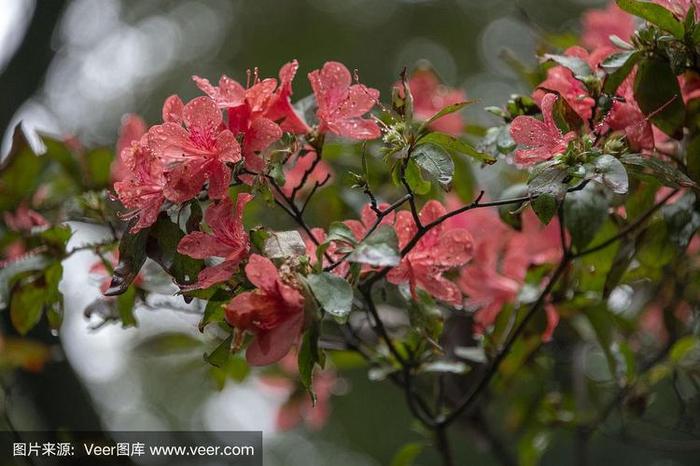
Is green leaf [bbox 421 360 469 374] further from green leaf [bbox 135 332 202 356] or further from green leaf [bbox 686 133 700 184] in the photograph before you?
green leaf [bbox 135 332 202 356]

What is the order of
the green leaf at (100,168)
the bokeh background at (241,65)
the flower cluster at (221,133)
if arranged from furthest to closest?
the bokeh background at (241,65) → the green leaf at (100,168) → the flower cluster at (221,133)

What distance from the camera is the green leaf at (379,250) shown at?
835 mm

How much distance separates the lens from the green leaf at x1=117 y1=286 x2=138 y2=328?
121cm

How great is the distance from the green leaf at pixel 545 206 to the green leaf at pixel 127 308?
0.64 m

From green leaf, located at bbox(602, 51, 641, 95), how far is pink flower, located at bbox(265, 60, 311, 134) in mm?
378

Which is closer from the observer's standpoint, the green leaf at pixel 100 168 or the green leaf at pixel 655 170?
the green leaf at pixel 655 170

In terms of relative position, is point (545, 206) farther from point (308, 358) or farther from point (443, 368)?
point (443, 368)

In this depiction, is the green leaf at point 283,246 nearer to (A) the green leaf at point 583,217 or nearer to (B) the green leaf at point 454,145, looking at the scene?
(B) the green leaf at point 454,145

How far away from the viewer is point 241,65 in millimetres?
4051

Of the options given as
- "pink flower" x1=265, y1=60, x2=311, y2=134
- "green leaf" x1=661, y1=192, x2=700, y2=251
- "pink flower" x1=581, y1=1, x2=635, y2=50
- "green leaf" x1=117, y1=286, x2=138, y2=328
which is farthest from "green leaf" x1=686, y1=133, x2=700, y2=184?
"green leaf" x1=117, y1=286, x2=138, y2=328

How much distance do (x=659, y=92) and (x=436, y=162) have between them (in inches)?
12.1

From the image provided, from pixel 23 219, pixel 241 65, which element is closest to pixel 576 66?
pixel 23 219

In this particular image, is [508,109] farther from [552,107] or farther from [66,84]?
[66,84]

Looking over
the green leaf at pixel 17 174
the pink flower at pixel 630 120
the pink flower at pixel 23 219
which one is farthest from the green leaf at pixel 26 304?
the pink flower at pixel 630 120
